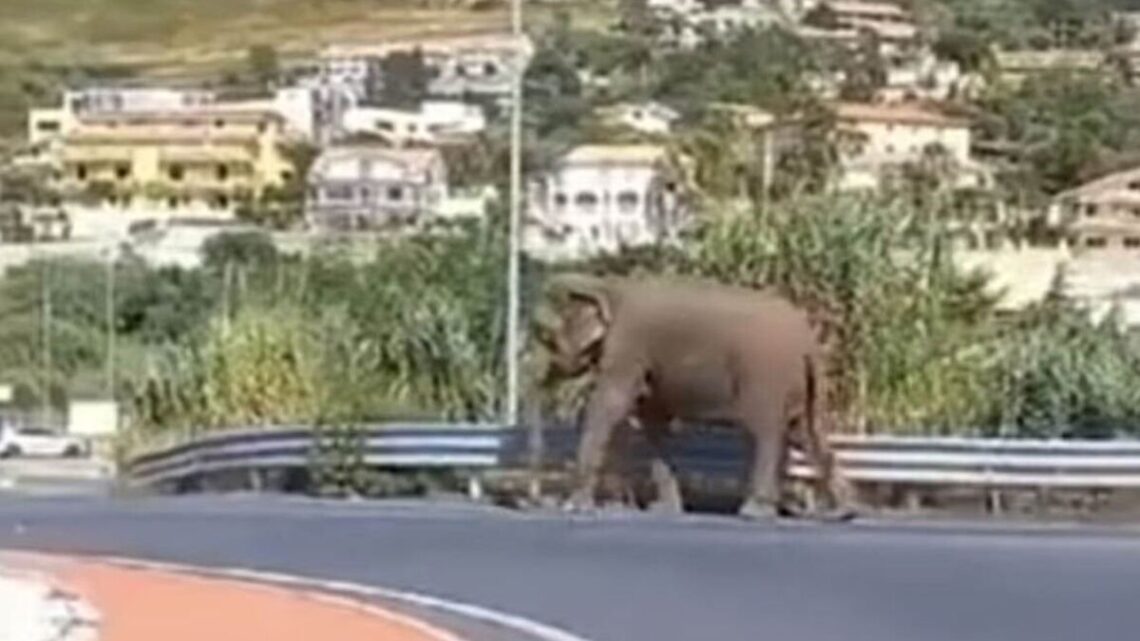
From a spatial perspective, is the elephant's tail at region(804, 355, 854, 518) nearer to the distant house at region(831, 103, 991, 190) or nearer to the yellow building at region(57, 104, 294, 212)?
the distant house at region(831, 103, 991, 190)

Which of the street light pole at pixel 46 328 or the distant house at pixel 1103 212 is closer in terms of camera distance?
the street light pole at pixel 46 328

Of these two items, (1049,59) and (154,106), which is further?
(1049,59)

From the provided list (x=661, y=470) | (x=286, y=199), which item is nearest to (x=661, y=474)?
(x=661, y=470)

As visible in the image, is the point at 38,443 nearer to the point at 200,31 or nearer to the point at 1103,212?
the point at 200,31

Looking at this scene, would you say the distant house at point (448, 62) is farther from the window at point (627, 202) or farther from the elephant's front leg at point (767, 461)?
the elephant's front leg at point (767, 461)

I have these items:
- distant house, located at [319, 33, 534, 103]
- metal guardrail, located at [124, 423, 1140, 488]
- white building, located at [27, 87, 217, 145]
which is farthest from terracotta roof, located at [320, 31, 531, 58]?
metal guardrail, located at [124, 423, 1140, 488]

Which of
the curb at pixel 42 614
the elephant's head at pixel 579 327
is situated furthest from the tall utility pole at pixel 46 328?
the curb at pixel 42 614
